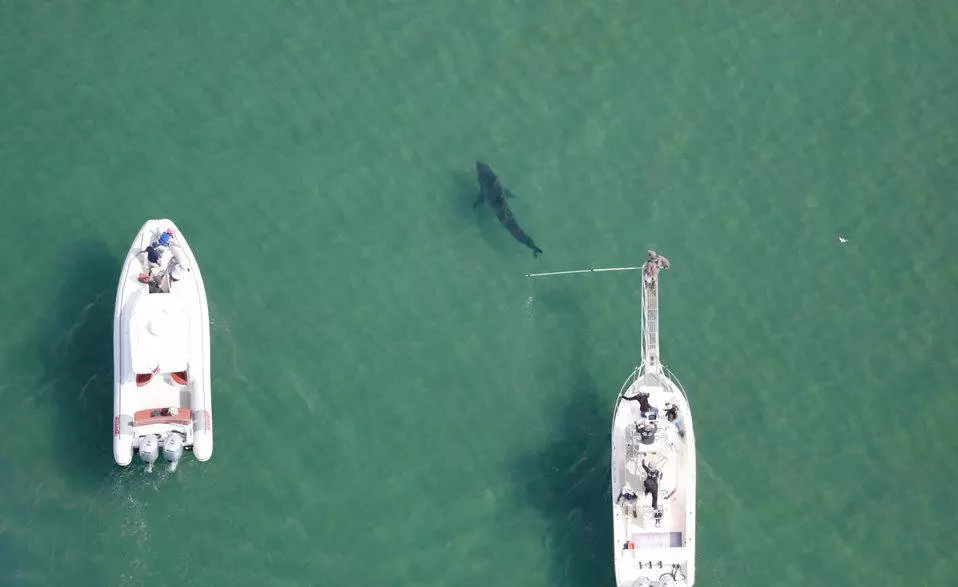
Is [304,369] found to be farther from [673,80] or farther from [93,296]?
[673,80]

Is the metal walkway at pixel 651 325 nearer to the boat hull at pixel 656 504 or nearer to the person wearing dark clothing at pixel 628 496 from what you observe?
the boat hull at pixel 656 504

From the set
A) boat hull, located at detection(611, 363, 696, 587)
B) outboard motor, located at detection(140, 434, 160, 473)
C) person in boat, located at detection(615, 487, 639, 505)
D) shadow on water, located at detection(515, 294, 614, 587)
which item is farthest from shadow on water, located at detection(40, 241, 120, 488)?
boat hull, located at detection(611, 363, 696, 587)

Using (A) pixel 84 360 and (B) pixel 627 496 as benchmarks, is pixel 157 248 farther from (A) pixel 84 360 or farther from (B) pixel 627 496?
(B) pixel 627 496

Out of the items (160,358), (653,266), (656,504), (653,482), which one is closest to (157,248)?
(160,358)

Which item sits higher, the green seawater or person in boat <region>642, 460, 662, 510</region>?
the green seawater

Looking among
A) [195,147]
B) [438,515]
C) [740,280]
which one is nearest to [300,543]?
[438,515]

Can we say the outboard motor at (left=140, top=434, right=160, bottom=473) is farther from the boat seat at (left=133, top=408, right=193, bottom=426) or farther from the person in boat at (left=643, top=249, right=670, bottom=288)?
the person in boat at (left=643, top=249, right=670, bottom=288)
